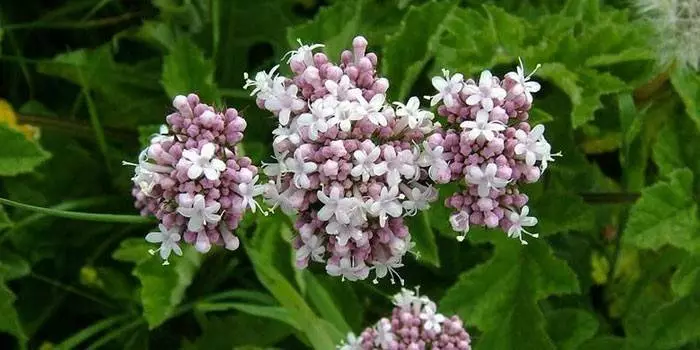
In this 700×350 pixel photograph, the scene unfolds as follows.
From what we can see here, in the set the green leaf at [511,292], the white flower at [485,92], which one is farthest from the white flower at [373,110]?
the green leaf at [511,292]

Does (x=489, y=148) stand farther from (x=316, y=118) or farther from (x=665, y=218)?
(x=665, y=218)

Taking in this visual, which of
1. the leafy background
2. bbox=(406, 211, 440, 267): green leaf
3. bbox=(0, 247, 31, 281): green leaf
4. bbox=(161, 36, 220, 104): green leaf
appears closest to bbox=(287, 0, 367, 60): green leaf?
the leafy background

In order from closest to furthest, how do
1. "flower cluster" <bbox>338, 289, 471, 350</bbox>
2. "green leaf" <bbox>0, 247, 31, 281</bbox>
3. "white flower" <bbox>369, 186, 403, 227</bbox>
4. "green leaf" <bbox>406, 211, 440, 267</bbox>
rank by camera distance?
1. "white flower" <bbox>369, 186, 403, 227</bbox>
2. "flower cluster" <bbox>338, 289, 471, 350</bbox>
3. "green leaf" <bbox>406, 211, 440, 267</bbox>
4. "green leaf" <bbox>0, 247, 31, 281</bbox>

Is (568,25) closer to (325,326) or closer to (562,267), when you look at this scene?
(562,267)

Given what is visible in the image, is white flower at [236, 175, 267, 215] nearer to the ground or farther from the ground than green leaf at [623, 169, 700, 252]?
farther from the ground

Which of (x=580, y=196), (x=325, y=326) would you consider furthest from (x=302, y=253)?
(x=580, y=196)

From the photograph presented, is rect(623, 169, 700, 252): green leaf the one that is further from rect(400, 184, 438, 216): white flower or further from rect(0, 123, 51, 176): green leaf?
rect(0, 123, 51, 176): green leaf

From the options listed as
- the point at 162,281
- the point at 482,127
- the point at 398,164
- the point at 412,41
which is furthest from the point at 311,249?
the point at 412,41
